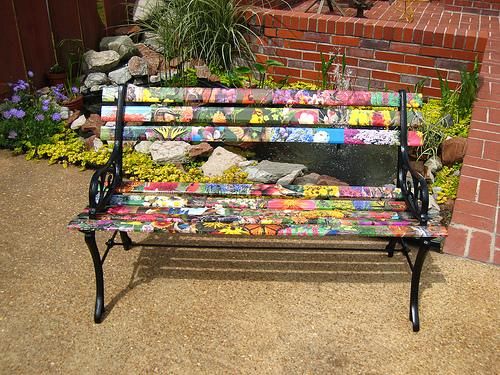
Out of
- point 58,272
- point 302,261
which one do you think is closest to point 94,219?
point 58,272

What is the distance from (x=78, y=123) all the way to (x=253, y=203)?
2539 millimetres

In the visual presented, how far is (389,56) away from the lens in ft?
16.9

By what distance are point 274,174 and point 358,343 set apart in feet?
5.30

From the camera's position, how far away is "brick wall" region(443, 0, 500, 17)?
776 cm

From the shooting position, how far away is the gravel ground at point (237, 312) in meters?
2.52

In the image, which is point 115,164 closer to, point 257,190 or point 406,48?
point 257,190

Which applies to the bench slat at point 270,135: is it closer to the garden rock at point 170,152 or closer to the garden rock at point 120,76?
the garden rock at point 170,152

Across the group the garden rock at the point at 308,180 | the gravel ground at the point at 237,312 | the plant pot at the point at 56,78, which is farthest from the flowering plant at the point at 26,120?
the garden rock at the point at 308,180

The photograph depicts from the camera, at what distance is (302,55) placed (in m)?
5.50

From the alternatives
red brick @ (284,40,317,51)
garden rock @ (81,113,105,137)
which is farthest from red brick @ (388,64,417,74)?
garden rock @ (81,113,105,137)

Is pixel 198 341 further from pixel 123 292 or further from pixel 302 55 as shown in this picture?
pixel 302 55

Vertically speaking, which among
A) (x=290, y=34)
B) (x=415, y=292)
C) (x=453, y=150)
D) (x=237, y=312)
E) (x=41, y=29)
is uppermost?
(x=41, y=29)

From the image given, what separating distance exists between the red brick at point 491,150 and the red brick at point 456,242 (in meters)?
0.91

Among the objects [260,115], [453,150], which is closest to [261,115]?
[260,115]
